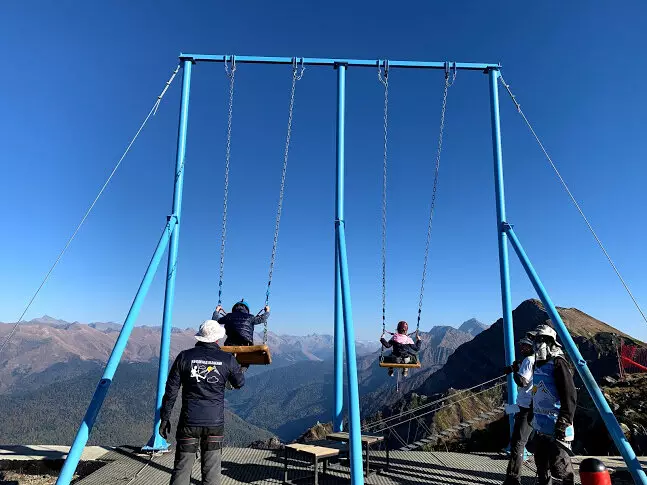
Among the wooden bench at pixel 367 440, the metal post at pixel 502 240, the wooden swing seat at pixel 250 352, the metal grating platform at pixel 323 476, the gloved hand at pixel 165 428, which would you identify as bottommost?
the metal grating platform at pixel 323 476

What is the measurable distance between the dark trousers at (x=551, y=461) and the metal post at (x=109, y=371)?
19.1ft

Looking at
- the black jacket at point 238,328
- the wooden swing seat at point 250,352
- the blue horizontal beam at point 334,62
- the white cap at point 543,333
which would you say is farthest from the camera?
the blue horizontal beam at point 334,62

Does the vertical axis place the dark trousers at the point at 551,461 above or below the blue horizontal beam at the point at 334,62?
below

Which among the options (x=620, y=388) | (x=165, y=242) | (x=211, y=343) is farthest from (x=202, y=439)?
(x=620, y=388)

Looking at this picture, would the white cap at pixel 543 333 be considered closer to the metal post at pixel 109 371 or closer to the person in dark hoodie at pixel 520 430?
the person in dark hoodie at pixel 520 430

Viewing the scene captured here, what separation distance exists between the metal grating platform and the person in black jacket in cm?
240

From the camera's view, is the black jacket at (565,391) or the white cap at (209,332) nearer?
the black jacket at (565,391)

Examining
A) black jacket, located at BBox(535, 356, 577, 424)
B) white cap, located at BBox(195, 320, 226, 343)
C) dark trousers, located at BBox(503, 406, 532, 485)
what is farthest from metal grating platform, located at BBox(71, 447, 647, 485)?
white cap, located at BBox(195, 320, 226, 343)

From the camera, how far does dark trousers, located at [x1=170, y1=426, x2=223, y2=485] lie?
546 centimetres

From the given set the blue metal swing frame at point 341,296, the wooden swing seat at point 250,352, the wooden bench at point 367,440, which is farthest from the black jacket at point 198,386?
the wooden bench at point 367,440

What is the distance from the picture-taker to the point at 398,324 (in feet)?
38.6

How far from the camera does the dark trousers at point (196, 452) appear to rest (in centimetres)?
546

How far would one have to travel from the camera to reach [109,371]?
7.21 m

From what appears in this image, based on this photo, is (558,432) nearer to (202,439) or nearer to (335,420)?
(202,439)
